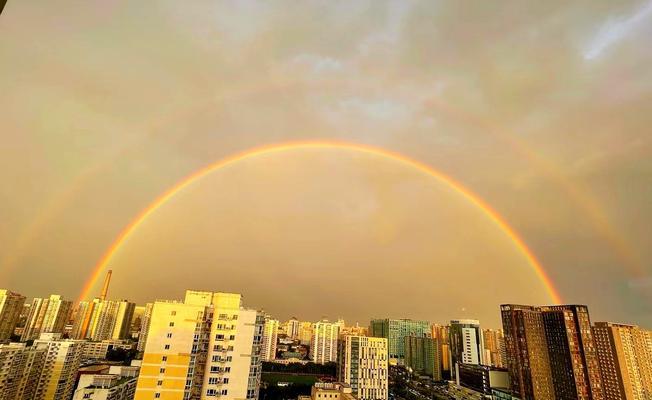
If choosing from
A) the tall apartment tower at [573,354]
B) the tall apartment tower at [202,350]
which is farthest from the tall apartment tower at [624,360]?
the tall apartment tower at [202,350]

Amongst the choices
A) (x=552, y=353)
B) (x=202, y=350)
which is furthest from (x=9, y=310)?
(x=552, y=353)

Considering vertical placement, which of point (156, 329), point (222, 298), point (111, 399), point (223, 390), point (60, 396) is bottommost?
point (60, 396)

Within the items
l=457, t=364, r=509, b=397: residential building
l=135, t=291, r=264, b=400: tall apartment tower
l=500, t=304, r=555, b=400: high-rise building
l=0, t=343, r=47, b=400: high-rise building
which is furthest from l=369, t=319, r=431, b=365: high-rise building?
l=135, t=291, r=264, b=400: tall apartment tower

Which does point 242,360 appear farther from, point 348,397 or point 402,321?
point 402,321

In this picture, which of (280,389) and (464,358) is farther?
(464,358)

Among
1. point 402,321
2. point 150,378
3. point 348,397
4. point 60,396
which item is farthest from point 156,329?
point 402,321

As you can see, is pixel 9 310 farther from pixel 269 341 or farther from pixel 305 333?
pixel 305 333

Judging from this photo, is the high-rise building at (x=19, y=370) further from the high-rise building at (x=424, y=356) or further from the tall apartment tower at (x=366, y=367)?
the high-rise building at (x=424, y=356)

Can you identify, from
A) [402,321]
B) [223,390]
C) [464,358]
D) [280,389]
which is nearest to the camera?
[223,390]

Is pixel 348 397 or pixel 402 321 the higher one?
pixel 402 321
